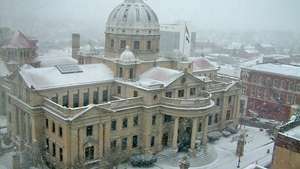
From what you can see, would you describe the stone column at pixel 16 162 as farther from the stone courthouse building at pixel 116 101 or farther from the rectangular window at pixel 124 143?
the rectangular window at pixel 124 143

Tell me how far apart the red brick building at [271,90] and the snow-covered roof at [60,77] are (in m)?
40.2

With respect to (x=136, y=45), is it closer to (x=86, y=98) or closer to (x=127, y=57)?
(x=127, y=57)

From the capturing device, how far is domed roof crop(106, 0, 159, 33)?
206ft

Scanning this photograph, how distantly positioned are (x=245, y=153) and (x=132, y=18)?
31.1m

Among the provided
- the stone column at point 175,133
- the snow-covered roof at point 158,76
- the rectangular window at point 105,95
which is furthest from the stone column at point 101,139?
the stone column at point 175,133

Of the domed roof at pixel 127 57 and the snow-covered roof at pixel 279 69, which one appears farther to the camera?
the snow-covered roof at pixel 279 69

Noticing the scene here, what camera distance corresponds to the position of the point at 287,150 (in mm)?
26500

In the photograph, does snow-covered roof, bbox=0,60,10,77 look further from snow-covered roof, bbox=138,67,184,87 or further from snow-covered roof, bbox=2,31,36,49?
snow-covered roof, bbox=138,67,184,87

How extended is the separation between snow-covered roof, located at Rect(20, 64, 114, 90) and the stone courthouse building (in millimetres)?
142

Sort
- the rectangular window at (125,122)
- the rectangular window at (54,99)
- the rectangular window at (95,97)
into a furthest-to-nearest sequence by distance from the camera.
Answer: the rectangular window at (95,97), the rectangular window at (125,122), the rectangular window at (54,99)

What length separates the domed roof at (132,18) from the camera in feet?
206

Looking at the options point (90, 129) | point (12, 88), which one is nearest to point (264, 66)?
point (90, 129)

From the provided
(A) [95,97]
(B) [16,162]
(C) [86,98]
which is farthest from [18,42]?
(B) [16,162]

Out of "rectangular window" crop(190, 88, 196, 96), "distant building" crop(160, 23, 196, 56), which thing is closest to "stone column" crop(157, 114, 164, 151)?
"rectangular window" crop(190, 88, 196, 96)
